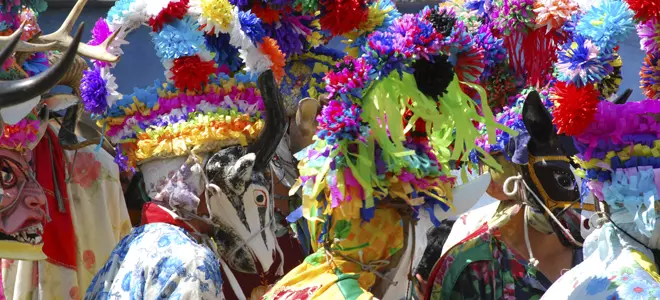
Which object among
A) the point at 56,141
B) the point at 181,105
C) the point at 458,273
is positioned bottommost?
the point at 458,273

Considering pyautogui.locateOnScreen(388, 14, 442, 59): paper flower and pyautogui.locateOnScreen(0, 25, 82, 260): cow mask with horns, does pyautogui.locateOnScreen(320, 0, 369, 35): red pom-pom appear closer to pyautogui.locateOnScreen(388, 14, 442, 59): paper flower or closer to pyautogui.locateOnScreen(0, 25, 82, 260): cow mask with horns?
pyautogui.locateOnScreen(388, 14, 442, 59): paper flower

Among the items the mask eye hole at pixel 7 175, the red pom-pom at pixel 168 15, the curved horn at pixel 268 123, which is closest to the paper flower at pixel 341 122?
Answer: the curved horn at pixel 268 123

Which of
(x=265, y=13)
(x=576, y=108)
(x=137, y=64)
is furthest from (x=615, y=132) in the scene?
(x=137, y=64)

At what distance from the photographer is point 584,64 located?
365cm

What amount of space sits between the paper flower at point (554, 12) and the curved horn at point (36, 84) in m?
2.49

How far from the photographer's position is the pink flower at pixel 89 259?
185 inches

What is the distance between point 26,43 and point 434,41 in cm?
138

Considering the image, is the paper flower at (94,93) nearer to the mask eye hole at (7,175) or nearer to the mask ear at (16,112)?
the mask eye hole at (7,175)

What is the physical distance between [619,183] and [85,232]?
2319 mm

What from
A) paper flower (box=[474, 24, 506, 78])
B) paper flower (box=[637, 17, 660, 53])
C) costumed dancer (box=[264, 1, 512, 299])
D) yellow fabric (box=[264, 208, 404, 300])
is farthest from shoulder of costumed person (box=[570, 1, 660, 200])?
paper flower (box=[474, 24, 506, 78])

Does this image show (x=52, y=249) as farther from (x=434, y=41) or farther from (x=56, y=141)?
(x=434, y=41)

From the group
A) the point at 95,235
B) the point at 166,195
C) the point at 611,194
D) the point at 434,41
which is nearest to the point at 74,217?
the point at 95,235

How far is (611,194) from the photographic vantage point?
11.7ft

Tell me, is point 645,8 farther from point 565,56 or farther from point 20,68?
point 20,68
